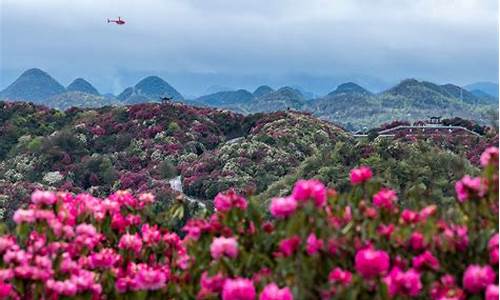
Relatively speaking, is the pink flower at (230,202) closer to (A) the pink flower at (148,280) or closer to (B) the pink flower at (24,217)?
(A) the pink flower at (148,280)

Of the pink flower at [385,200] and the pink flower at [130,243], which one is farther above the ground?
the pink flower at [385,200]

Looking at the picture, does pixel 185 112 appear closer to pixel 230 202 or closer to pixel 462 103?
pixel 230 202

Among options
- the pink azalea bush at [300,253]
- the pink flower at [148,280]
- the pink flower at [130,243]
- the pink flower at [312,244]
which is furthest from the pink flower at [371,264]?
the pink flower at [130,243]

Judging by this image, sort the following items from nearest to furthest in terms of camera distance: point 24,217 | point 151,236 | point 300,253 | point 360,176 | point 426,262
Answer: point 300,253
point 426,262
point 360,176
point 24,217
point 151,236

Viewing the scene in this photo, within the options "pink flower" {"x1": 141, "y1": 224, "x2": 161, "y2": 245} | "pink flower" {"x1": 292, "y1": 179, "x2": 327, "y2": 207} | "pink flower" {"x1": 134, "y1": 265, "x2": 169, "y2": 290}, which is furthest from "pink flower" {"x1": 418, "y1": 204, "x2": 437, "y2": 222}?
"pink flower" {"x1": 141, "y1": 224, "x2": 161, "y2": 245}

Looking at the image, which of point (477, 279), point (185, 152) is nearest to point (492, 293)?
point (477, 279)

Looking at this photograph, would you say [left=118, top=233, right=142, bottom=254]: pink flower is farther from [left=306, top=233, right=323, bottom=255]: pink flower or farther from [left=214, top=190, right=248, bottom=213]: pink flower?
[left=306, top=233, right=323, bottom=255]: pink flower

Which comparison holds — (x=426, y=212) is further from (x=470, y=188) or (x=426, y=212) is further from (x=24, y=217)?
(x=24, y=217)
